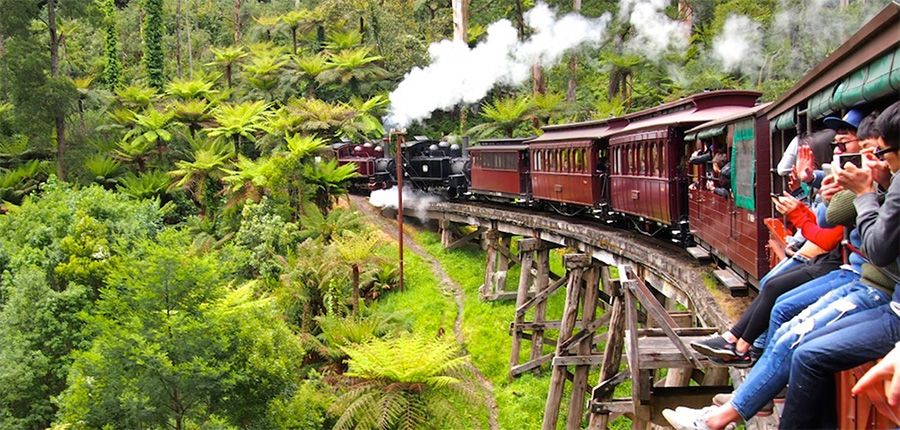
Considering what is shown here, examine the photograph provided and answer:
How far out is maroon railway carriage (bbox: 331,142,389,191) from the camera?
2577cm

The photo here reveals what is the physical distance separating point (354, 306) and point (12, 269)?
23.3ft

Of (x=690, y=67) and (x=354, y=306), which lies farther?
(x=690, y=67)

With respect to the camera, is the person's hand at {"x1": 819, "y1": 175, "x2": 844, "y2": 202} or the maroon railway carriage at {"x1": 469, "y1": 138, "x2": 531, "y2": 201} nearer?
the person's hand at {"x1": 819, "y1": 175, "x2": 844, "y2": 202}

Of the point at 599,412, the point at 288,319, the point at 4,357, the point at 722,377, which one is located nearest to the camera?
the point at 722,377

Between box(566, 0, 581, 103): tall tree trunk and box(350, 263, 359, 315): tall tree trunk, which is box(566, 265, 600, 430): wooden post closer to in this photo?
box(350, 263, 359, 315): tall tree trunk

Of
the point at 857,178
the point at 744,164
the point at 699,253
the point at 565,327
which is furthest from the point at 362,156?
the point at 857,178

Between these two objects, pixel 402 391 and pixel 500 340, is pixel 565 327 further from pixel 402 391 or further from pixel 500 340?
pixel 500 340

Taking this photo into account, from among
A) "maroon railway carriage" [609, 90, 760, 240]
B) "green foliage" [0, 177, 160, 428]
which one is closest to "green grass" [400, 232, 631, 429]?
"maroon railway carriage" [609, 90, 760, 240]

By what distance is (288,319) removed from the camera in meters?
17.3

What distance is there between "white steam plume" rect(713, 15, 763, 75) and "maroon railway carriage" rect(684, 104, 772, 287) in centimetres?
1606

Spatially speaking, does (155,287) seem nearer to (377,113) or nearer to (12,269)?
(12,269)

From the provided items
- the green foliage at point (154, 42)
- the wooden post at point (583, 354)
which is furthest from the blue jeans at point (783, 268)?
the green foliage at point (154, 42)

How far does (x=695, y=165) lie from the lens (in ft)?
34.3

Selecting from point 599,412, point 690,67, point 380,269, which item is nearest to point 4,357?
point 380,269
